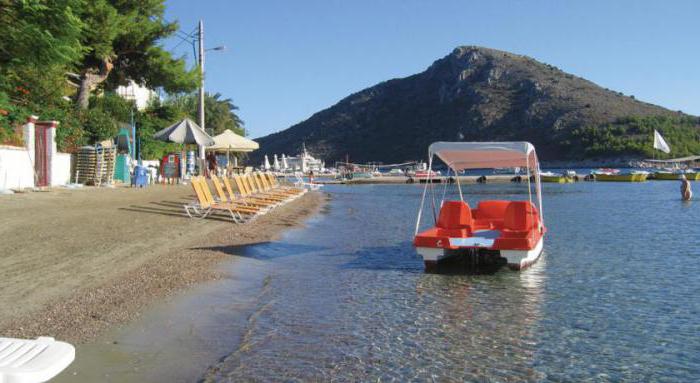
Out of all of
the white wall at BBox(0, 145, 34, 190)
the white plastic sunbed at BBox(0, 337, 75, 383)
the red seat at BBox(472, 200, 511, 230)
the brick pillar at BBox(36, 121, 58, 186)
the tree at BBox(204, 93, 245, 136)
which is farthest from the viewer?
the tree at BBox(204, 93, 245, 136)

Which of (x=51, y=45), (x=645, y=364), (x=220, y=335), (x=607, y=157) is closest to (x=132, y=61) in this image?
(x=51, y=45)

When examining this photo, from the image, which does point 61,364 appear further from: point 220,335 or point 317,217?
point 317,217

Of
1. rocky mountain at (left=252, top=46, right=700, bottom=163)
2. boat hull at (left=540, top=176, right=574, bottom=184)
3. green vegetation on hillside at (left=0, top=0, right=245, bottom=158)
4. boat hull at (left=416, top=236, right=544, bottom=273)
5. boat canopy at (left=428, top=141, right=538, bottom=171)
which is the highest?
rocky mountain at (left=252, top=46, right=700, bottom=163)

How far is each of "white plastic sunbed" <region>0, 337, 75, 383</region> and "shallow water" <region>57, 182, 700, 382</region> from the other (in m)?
1.60

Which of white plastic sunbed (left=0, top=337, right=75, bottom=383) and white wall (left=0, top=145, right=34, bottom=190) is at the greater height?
white wall (left=0, top=145, right=34, bottom=190)

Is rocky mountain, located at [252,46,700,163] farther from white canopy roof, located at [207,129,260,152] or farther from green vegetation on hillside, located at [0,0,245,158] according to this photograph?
green vegetation on hillside, located at [0,0,245,158]

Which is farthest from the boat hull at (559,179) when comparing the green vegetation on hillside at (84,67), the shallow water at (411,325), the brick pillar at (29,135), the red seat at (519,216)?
the red seat at (519,216)

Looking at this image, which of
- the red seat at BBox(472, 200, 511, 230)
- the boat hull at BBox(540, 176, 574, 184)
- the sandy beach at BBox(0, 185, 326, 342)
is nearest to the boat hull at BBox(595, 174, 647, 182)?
the boat hull at BBox(540, 176, 574, 184)

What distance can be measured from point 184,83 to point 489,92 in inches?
4888

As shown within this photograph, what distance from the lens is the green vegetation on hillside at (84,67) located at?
33.0 feet

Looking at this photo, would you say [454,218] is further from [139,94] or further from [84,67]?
A: [139,94]

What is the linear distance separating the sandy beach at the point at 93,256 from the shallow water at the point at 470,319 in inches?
56.8

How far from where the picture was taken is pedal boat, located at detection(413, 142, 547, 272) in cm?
1091

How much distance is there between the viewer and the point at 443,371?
5812 mm
